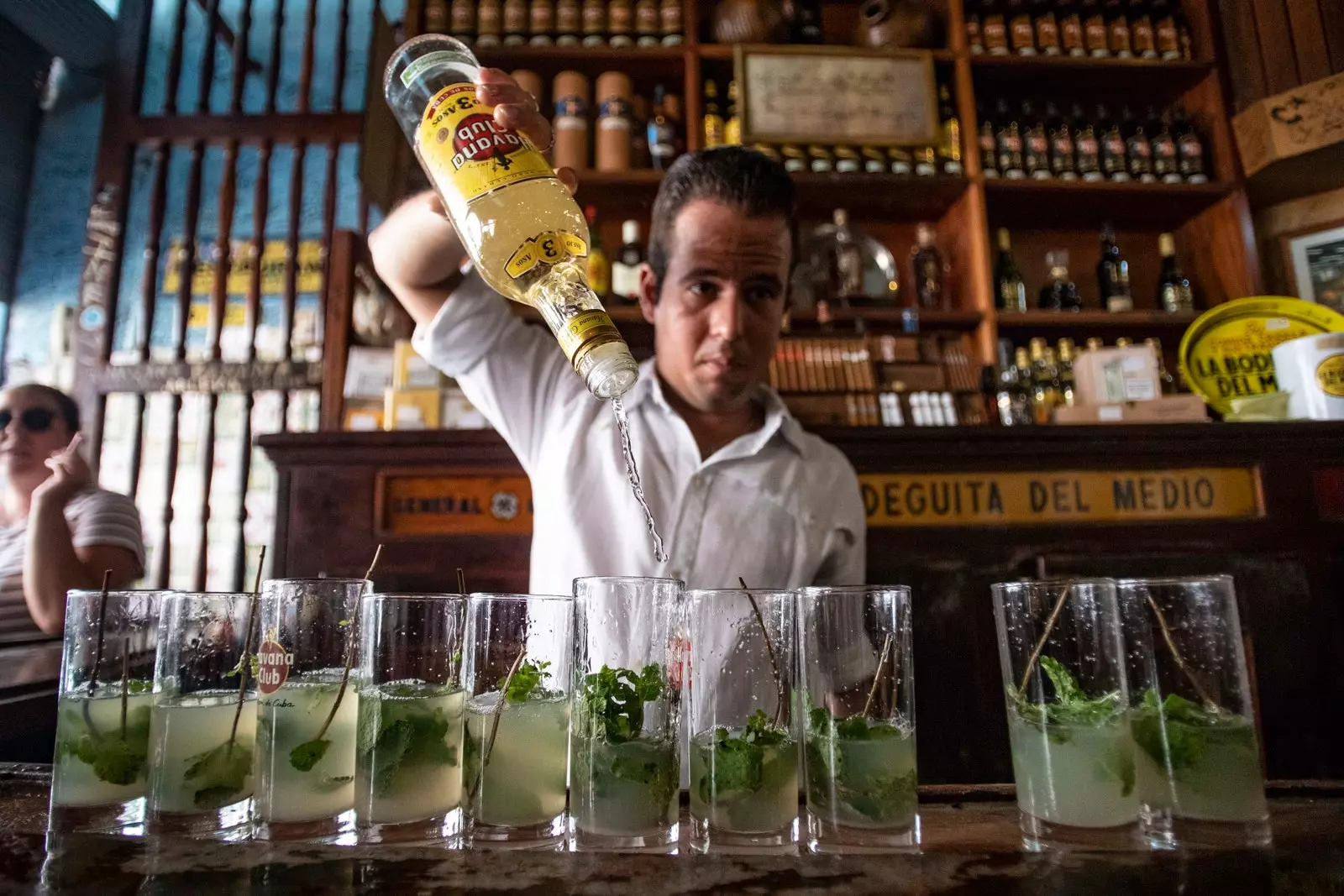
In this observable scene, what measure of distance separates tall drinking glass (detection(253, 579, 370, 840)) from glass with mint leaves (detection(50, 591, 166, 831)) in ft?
0.37

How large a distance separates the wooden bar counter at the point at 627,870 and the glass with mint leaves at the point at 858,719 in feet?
0.09

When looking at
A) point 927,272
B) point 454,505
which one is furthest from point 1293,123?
point 454,505

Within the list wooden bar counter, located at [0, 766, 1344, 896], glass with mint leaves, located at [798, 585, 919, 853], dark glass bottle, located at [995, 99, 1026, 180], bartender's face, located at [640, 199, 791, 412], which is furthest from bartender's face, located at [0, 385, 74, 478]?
dark glass bottle, located at [995, 99, 1026, 180]

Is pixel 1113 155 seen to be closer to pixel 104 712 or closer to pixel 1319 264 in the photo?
pixel 1319 264

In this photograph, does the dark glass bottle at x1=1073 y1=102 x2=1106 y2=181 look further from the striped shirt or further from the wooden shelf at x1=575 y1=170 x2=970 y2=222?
the striped shirt

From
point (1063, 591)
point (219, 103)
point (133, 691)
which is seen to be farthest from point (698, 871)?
point (219, 103)

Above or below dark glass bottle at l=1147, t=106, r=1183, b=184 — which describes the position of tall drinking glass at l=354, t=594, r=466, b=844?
below

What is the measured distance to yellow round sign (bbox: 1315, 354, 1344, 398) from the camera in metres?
1.82

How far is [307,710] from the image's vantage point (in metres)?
0.59

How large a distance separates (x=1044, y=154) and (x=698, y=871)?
9.06 feet

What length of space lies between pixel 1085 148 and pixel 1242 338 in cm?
90

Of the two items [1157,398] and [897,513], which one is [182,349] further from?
[1157,398]

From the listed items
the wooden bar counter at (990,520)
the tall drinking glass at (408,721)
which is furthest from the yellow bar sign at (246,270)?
the tall drinking glass at (408,721)

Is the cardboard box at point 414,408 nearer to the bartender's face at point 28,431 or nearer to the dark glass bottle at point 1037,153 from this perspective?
the bartender's face at point 28,431
